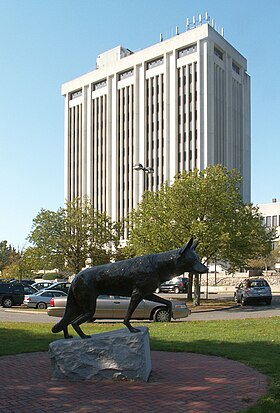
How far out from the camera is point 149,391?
821cm

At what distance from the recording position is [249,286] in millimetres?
32438

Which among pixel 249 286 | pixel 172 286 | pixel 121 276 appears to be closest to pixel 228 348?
pixel 121 276

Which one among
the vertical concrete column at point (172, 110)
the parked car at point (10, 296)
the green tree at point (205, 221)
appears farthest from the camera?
the vertical concrete column at point (172, 110)

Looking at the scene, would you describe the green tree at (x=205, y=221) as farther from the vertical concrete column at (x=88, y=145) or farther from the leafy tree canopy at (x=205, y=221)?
the vertical concrete column at (x=88, y=145)

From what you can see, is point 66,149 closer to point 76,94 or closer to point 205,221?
point 76,94

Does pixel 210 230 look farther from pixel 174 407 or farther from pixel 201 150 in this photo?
pixel 201 150

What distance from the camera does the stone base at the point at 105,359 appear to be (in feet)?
29.3

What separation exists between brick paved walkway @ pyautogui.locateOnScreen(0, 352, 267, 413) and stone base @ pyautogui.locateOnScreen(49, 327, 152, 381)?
0.59 feet

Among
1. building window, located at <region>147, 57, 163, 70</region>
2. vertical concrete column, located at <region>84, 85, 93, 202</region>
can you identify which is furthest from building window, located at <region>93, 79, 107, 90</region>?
building window, located at <region>147, 57, 163, 70</region>

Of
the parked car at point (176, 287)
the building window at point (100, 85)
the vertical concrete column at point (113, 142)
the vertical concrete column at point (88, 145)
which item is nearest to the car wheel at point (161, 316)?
the parked car at point (176, 287)

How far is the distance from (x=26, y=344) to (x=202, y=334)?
5.26m

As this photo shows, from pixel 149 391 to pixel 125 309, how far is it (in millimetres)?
13093

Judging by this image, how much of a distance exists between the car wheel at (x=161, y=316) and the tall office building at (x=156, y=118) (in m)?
53.2

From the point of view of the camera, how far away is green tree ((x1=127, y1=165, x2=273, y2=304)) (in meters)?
29.3
